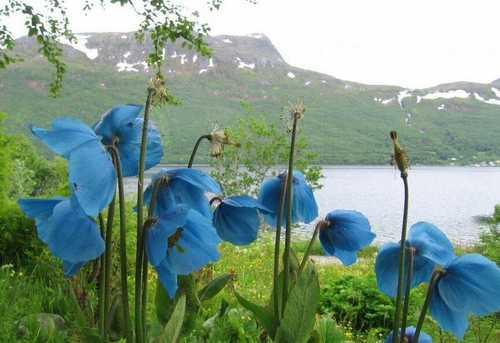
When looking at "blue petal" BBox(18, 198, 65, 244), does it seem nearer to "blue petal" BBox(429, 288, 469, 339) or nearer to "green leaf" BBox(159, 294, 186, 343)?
"green leaf" BBox(159, 294, 186, 343)

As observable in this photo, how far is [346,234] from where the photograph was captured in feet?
4.42

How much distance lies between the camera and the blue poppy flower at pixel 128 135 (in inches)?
41.2

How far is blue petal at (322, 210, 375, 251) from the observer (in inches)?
52.4

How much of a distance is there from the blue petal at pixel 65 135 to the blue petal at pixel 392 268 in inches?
24.0

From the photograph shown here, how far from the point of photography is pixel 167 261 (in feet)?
3.30

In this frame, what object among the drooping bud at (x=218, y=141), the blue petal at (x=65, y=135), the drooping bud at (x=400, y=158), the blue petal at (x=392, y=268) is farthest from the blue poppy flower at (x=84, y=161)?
the blue petal at (x=392, y=268)

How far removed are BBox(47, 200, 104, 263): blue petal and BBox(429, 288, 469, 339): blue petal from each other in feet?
2.15

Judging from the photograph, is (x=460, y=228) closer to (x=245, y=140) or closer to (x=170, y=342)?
(x=245, y=140)

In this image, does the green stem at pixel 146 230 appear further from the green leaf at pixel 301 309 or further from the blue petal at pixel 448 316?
the blue petal at pixel 448 316

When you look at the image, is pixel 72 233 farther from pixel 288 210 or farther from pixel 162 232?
pixel 288 210

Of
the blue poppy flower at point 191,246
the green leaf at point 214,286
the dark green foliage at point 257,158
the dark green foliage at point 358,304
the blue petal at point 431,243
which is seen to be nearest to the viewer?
the blue poppy flower at point 191,246

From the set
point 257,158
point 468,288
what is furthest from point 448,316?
point 257,158

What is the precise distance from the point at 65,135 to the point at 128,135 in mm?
187

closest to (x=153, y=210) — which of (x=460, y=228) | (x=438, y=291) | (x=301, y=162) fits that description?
(x=438, y=291)
